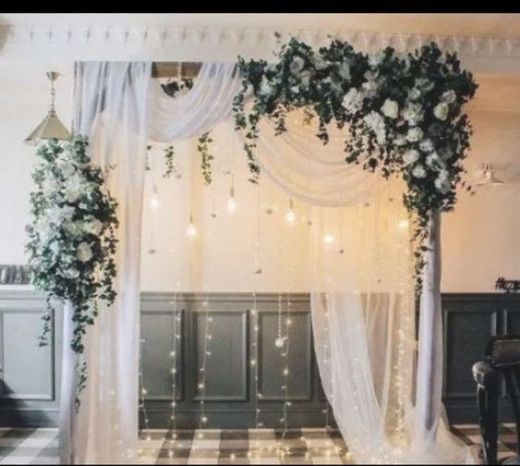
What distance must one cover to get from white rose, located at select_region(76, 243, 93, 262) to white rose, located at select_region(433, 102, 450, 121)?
229 cm

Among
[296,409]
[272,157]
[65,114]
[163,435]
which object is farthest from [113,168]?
[296,409]

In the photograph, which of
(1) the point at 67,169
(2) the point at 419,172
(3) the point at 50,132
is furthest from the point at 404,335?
(3) the point at 50,132

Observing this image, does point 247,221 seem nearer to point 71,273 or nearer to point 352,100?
point 352,100

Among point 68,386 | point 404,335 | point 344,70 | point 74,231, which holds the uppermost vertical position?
point 344,70

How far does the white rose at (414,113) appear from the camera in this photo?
3836 mm

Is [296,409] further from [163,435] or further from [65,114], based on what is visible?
[65,114]

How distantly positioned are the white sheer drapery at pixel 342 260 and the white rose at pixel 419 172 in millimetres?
384

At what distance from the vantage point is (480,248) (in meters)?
5.34

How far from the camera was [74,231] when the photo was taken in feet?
12.5

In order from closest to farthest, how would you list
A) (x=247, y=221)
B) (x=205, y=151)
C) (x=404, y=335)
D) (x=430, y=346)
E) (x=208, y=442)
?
(x=430, y=346) → (x=404, y=335) → (x=205, y=151) → (x=208, y=442) → (x=247, y=221)

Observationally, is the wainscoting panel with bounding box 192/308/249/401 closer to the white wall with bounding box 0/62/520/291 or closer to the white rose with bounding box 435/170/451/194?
the white wall with bounding box 0/62/520/291

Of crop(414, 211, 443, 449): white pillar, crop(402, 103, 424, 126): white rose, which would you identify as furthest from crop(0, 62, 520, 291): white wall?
crop(402, 103, 424, 126): white rose

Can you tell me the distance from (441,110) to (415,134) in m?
0.21

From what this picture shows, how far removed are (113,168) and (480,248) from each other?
3192 mm
